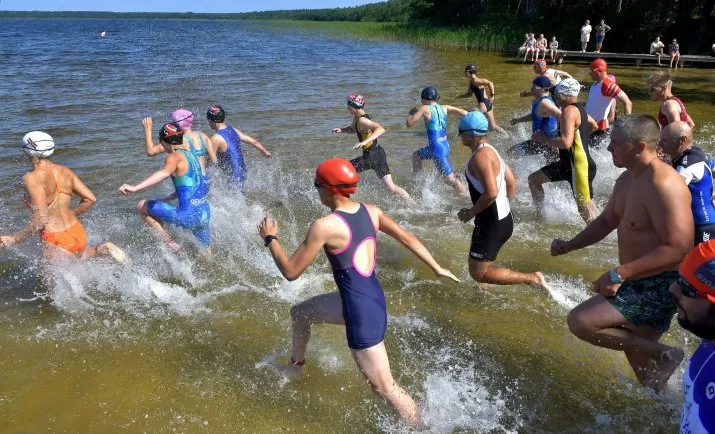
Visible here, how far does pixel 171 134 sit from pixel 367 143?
9.87 ft

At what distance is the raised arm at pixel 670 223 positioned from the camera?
302 cm

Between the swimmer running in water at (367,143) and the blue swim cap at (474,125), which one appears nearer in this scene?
the blue swim cap at (474,125)

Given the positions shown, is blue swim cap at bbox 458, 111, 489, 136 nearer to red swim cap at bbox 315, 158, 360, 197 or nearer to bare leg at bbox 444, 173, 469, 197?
red swim cap at bbox 315, 158, 360, 197

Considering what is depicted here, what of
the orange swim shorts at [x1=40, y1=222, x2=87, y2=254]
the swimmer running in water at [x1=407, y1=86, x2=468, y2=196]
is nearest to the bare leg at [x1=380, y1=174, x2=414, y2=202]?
the swimmer running in water at [x1=407, y1=86, x2=468, y2=196]

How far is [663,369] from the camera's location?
3.51 metres

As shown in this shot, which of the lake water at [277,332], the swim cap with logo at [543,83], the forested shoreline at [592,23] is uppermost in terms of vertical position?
the forested shoreline at [592,23]

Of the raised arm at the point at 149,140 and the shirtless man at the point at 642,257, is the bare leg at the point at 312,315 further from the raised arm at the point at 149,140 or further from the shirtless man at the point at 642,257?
the raised arm at the point at 149,140

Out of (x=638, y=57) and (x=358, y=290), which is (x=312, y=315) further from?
(x=638, y=57)

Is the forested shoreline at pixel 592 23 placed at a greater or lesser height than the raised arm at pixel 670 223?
greater

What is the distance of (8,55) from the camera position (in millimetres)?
33938

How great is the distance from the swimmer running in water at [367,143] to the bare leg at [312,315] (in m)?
4.14

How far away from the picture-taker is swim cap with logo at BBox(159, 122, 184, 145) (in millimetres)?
5672

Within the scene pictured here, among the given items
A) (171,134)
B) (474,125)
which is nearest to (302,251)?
(474,125)

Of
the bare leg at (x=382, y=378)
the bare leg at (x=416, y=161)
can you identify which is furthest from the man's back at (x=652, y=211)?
the bare leg at (x=416, y=161)
